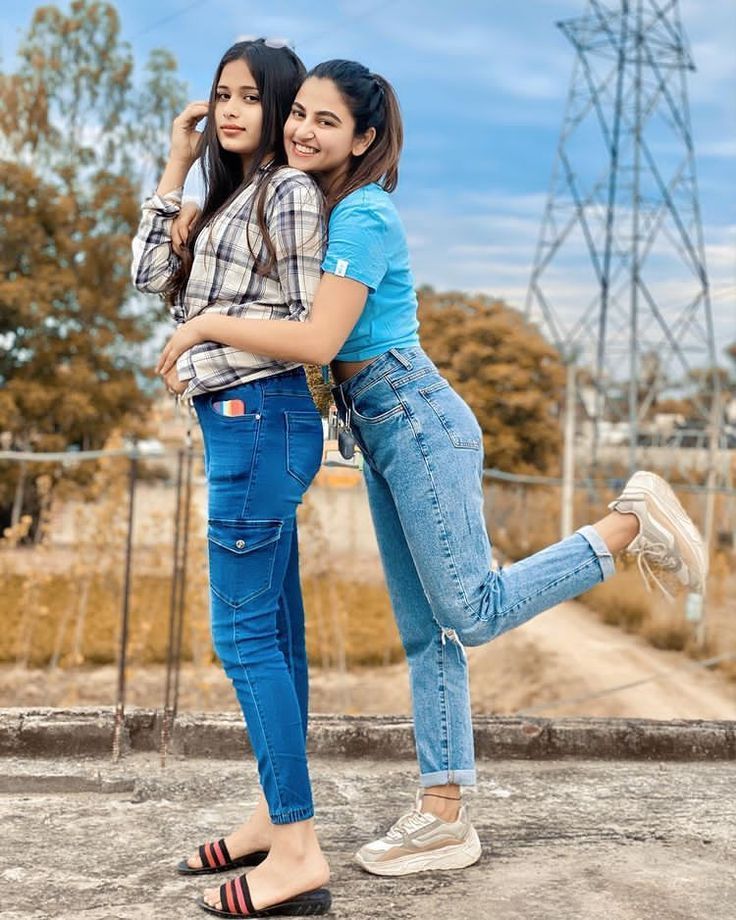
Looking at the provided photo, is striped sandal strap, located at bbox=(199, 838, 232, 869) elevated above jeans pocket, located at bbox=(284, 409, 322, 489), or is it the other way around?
jeans pocket, located at bbox=(284, 409, 322, 489)

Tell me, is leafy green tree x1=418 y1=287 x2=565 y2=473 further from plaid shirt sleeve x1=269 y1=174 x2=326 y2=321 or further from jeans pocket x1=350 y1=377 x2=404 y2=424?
plaid shirt sleeve x1=269 y1=174 x2=326 y2=321

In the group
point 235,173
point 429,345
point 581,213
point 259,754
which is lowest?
point 259,754

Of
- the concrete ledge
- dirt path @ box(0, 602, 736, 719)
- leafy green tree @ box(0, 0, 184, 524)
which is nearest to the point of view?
the concrete ledge

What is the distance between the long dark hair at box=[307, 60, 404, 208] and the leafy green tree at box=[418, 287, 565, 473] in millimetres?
21259

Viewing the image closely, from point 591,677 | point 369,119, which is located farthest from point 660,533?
point 591,677

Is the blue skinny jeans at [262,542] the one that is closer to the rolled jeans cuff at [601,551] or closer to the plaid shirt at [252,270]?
the plaid shirt at [252,270]

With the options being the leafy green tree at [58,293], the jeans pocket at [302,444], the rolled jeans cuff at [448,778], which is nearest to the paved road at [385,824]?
the rolled jeans cuff at [448,778]

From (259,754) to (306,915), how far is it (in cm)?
27

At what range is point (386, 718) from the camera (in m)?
3.28

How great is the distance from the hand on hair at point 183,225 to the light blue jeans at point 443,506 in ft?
1.23

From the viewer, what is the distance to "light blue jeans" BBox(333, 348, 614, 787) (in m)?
2.17

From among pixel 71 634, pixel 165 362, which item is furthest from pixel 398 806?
pixel 71 634

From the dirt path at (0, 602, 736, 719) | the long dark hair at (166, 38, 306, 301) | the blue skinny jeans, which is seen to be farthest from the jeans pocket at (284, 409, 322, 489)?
the dirt path at (0, 602, 736, 719)

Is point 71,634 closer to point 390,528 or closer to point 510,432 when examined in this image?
point 390,528
